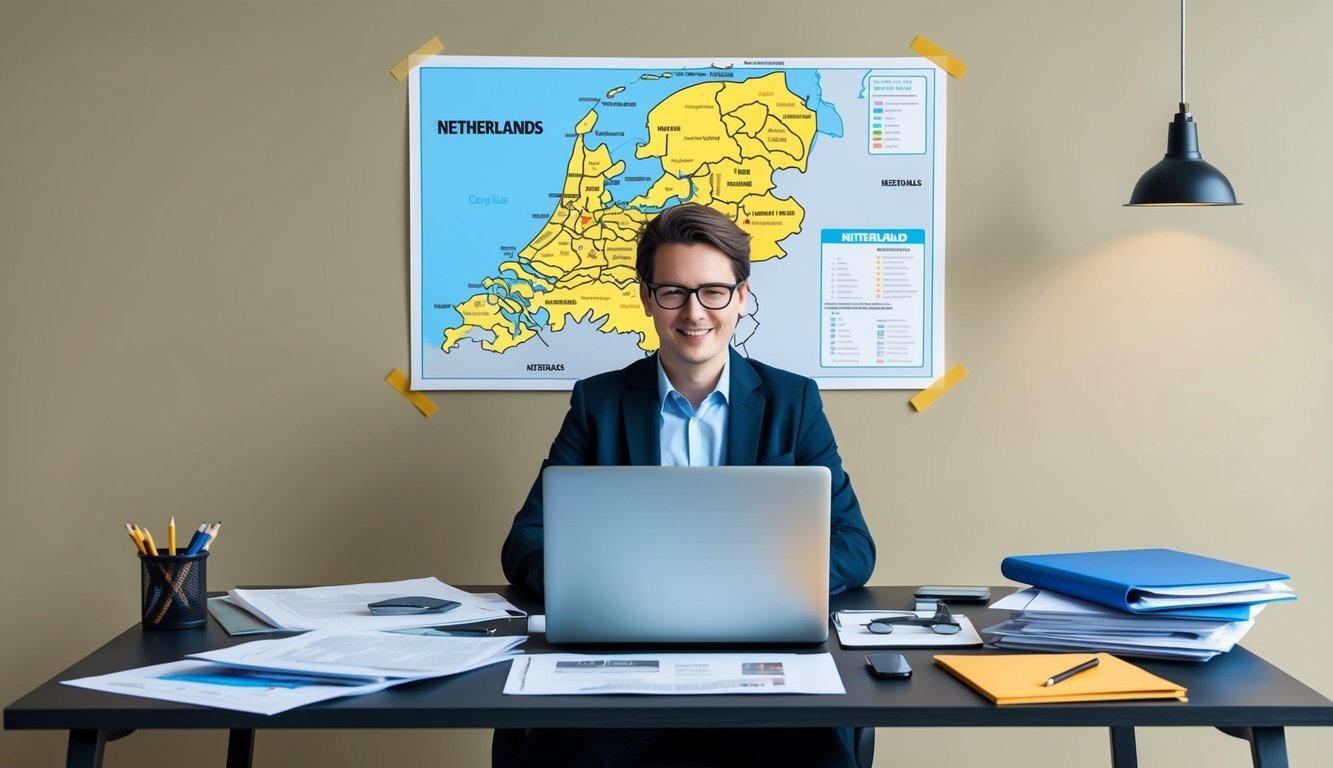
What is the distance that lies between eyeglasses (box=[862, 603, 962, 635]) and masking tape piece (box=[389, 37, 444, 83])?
1755 millimetres

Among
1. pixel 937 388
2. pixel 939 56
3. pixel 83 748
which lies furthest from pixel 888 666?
pixel 939 56

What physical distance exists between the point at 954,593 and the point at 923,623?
23 cm

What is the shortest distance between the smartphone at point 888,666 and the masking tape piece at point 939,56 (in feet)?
5.72

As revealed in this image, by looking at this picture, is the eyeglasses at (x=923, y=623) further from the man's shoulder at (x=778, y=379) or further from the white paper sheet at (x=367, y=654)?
the man's shoulder at (x=778, y=379)

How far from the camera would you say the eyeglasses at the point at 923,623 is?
1.60 m

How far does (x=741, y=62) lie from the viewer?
275cm

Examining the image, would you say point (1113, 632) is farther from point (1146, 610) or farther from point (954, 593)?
point (954, 593)

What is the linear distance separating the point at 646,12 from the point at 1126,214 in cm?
124

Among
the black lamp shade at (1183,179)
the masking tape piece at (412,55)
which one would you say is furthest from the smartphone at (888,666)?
the masking tape piece at (412,55)

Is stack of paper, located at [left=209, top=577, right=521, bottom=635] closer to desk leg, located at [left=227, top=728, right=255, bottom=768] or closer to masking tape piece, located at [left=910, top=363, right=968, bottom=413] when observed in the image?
desk leg, located at [left=227, top=728, right=255, bottom=768]

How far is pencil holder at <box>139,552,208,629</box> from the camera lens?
1613 mm

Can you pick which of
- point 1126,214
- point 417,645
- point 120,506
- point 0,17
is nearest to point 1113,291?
point 1126,214

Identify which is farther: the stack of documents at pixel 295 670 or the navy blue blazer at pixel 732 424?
the navy blue blazer at pixel 732 424

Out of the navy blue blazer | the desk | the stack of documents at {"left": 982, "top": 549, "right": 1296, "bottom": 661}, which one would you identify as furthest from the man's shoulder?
the desk
